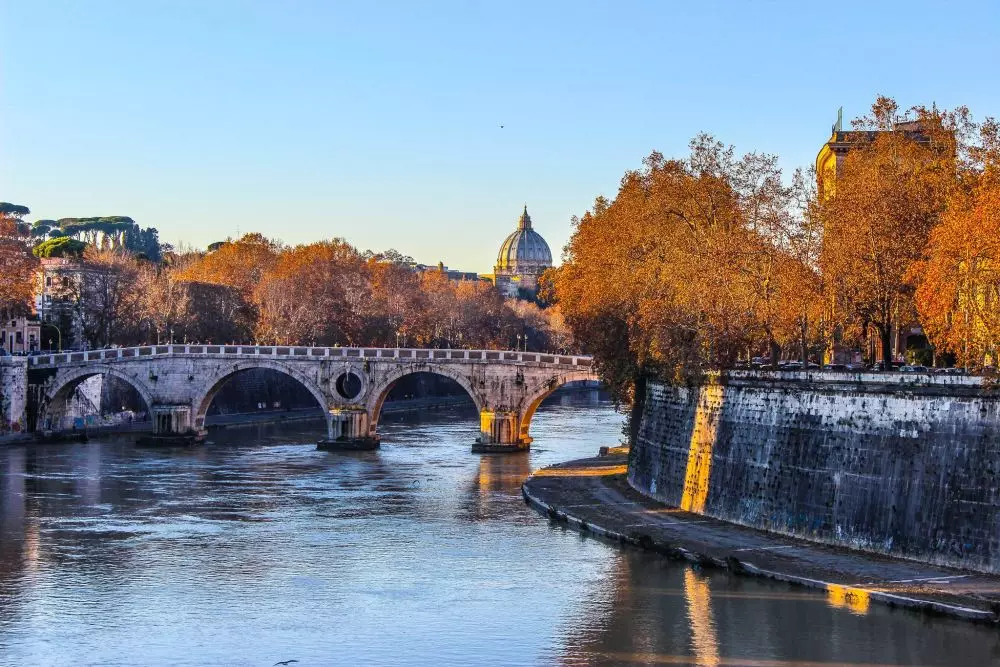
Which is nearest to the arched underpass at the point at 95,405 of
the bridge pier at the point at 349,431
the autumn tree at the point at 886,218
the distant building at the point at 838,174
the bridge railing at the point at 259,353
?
the bridge railing at the point at 259,353

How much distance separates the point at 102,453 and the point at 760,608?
43.1 m

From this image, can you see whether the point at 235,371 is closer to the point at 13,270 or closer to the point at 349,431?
the point at 349,431

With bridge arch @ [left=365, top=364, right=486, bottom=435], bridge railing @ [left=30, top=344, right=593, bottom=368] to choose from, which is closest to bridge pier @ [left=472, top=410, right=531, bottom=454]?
bridge arch @ [left=365, top=364, right=486, bottom=435]

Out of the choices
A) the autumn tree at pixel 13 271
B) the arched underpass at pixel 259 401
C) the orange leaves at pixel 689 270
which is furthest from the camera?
the arched underpass at pixel 259 401

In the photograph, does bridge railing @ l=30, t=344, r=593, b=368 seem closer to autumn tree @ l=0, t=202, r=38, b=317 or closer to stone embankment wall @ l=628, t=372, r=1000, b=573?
autumn tree @ l=0, t=202, r=38, b=317

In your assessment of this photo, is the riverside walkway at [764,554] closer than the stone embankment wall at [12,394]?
Yes

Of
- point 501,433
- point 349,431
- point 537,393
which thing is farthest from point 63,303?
point 537,393

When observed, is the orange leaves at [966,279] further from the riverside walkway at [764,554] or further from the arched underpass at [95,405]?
the arched underpass at [95,405]

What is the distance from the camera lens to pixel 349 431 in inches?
2849

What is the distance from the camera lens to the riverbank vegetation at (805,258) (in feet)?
120

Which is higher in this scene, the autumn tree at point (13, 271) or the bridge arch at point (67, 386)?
the autumn tree at point (13, 271)

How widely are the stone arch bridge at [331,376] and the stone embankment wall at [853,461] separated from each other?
25.0 m

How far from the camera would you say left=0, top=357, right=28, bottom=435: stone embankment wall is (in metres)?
74.3

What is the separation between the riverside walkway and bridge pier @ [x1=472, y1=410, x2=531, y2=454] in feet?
56.1
